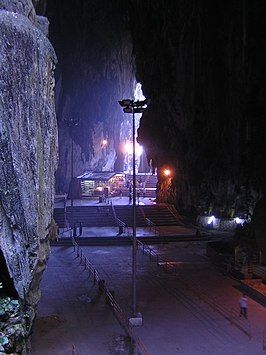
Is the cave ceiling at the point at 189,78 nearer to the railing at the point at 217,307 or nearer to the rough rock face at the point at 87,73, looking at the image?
the rough rock face at the point at 87,73

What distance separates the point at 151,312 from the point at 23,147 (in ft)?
30.5

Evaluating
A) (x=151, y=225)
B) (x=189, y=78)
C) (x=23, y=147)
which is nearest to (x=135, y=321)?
(x=23, y=147)

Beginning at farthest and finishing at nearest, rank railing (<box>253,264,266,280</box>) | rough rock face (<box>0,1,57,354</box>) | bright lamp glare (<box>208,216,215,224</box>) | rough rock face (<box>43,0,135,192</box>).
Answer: rough rock face (<box>43,0,135,192</box>) < bright lamp glare (<box>208,216,215,224</box>) < railing (<box>253,264,266,280</box>) < rough rock face (<box>0,1,57,354</box>)

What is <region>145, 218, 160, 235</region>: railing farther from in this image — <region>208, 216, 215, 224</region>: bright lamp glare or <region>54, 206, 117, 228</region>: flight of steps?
<region>208, 216, 215, 224</region>: bright lamp glare

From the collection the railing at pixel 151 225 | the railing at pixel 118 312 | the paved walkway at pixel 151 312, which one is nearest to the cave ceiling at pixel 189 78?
the railing at pixel 151 225

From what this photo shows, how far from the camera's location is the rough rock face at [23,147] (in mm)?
9477

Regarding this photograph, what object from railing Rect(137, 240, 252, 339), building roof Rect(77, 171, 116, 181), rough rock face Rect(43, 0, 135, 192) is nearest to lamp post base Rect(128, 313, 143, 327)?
railing Rect(137, 240, 252, 339)

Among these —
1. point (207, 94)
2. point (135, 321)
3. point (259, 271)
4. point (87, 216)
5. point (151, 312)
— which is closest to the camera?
point (135, 321)

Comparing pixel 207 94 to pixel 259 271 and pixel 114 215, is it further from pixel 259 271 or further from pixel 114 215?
pixel 259 271

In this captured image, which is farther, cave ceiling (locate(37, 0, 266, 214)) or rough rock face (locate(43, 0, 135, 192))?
rough rock face (locate(43, 0, 135, 192))

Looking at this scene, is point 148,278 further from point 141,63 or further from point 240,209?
point 141,63

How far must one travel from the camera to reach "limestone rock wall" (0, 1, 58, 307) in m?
9.48

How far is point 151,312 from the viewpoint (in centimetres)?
1605

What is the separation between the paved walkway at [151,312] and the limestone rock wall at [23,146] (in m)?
3.19
